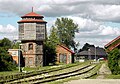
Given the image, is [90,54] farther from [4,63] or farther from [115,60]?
[115,60]

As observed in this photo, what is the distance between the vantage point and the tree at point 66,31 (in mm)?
114787

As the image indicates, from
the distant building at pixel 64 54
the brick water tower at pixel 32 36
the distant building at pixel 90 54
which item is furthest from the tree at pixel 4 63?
the distant building at pixel 90 54

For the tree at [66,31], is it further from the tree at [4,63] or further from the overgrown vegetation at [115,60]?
the overgrown vegetation at [115,60]

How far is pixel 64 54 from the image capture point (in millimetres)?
82750

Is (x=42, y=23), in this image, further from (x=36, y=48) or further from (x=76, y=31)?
(x=76, y=31)

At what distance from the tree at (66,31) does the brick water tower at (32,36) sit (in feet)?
151

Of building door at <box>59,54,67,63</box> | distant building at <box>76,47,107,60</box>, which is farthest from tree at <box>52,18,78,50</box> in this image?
building door at <box>59,54,67,63</box>

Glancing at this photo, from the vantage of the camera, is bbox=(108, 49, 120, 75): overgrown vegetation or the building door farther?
the building door

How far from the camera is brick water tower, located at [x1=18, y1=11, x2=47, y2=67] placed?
66875 mm

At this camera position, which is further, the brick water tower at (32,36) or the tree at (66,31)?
the tree at (66,31)

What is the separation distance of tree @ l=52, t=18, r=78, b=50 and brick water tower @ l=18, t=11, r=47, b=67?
4609 cm

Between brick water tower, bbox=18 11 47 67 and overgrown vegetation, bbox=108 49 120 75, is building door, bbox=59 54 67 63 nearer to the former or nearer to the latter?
brick water tower, bbox=18 11 47 67

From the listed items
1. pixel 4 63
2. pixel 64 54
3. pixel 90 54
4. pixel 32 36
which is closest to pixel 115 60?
pixel 4 63

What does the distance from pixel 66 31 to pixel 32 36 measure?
163 feet
